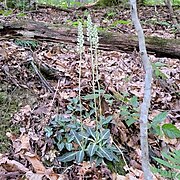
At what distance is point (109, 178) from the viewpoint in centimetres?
207

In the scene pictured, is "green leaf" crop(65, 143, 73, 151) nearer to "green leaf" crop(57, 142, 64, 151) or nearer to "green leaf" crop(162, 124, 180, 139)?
"green leaf" crop(57, 142, 64, 151)

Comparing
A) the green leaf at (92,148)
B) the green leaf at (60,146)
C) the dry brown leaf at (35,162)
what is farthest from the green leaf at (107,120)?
the dry brown leaf at (35,162)

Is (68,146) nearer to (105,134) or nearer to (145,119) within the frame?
(105,134)

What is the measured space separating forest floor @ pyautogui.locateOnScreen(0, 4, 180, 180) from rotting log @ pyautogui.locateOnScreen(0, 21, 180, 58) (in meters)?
0.15

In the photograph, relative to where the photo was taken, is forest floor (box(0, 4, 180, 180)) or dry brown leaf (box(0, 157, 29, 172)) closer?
dry brown leaf (box(0, 157, 29, 172))

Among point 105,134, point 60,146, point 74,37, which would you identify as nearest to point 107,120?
point 105,134

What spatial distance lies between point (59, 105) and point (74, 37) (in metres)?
0.86

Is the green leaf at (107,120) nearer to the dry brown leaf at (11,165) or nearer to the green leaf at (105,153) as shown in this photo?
the green leaf at (105,153)

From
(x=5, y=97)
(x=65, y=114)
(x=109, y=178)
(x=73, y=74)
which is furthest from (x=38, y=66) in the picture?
(x=109, y=178)

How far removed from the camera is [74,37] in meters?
3.11

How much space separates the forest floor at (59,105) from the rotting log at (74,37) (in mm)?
154

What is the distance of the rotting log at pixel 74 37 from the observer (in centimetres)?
305

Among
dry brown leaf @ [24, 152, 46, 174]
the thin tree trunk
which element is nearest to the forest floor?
dry brown leaf @ [24, 152, 46, 174]

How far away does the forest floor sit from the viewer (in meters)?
2.08
